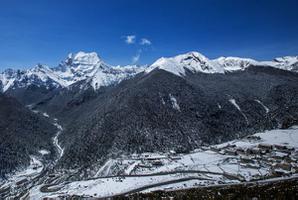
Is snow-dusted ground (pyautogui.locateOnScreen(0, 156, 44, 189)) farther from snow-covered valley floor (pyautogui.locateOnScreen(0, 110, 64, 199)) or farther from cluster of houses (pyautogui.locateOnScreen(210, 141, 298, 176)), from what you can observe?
cluster of houses (pyautogui.locateOnScreen(210, 141, 298, 176))

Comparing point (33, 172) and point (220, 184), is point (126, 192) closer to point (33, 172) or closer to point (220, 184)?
point (220, 184)

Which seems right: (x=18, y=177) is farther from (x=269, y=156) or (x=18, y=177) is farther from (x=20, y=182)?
(x=269, y=156)

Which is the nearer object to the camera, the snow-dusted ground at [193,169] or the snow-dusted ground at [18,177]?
the snow-dusted ground at [193,169]

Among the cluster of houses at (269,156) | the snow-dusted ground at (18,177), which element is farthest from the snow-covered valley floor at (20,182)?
the cluster of houses at (269,156)

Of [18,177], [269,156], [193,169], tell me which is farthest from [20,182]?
[269,156]

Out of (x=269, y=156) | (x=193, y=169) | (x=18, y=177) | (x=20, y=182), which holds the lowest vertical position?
(x=20, y=182)

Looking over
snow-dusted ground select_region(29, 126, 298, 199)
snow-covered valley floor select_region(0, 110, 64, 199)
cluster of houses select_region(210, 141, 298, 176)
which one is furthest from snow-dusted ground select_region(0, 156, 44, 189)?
cluster of houses select_region(210, 141, 298, 176)

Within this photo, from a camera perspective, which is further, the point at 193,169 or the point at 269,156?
the point at 269,156

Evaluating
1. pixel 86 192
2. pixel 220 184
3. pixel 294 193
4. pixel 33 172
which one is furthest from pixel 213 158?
pixel 33 172

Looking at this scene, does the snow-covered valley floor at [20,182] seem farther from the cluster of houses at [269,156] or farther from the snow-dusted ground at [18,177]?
the cluster of houses at [269,156]

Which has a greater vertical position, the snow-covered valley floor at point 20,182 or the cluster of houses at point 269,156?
the cluster of houses at point 269,156
